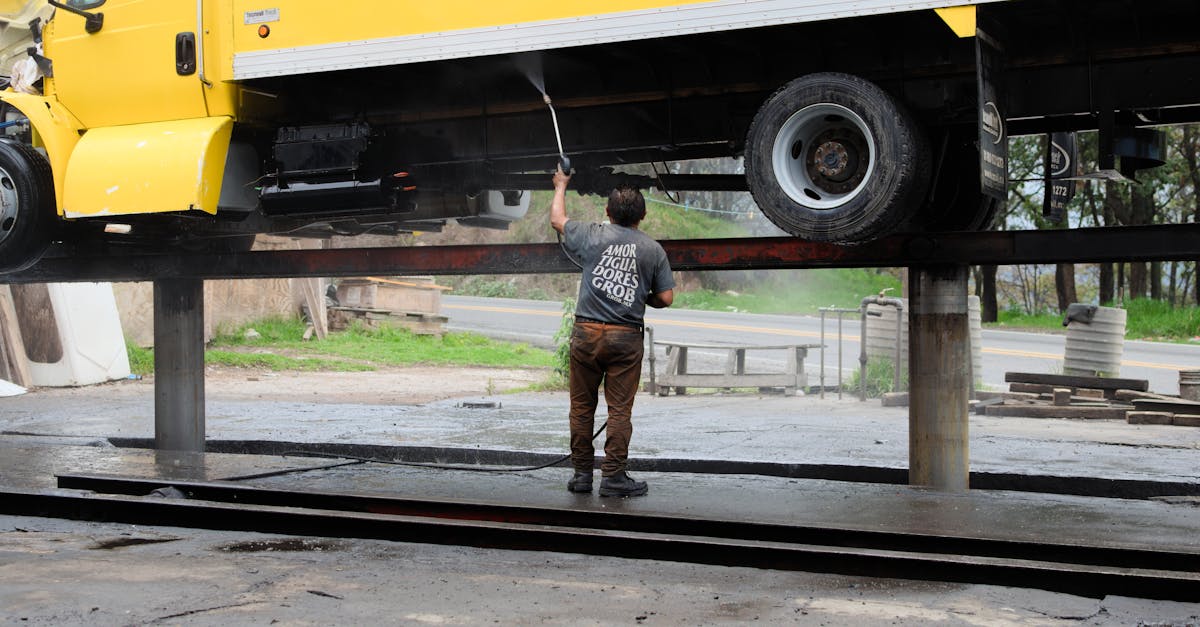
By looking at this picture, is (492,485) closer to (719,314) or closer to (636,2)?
(636,2)

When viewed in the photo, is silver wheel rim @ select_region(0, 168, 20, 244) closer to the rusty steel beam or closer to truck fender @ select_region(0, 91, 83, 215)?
truck fender @ select_region(0, 91, 83, 215)

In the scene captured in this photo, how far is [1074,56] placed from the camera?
5.89 metres

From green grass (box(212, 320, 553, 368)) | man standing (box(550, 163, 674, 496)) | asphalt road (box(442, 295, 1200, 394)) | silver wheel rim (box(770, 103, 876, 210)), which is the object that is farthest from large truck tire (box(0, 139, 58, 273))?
green grass (box(212, 320, 553, 368))

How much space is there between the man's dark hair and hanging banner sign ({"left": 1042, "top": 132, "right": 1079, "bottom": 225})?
2.47 metres

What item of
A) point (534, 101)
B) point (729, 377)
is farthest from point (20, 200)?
point (729, 377)

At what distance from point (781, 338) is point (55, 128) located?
17846 mm

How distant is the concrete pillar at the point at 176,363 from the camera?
8781 mm

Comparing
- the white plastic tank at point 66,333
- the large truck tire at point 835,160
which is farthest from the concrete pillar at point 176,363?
the white plastic tank at point 66,333

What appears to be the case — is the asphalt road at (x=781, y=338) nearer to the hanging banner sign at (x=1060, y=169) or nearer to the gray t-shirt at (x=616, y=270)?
the hanging banner sign at (x=1060, y=169)

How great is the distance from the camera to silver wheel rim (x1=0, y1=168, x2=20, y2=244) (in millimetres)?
7414

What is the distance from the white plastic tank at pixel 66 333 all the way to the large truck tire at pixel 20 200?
28.6ft

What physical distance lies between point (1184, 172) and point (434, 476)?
27084 mm

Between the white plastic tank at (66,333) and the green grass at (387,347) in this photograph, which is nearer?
the white plastic tank at (66,333)

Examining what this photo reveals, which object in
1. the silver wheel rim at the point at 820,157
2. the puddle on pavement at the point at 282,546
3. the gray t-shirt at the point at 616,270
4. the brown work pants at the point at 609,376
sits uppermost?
the silver wheel rim at the point at 820,157
